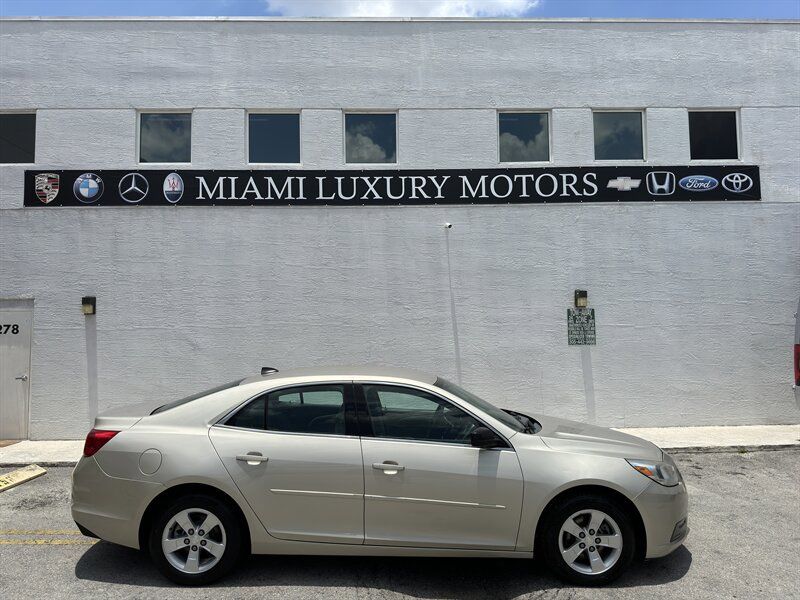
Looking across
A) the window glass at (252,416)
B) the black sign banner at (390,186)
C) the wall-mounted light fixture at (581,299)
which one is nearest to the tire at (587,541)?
the window glass at (252,416)

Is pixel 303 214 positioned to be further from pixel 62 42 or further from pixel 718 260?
pixel 718 260

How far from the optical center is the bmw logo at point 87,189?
30.3 feet

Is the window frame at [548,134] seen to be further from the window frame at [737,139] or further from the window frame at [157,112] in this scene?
the window frame at [157,112]

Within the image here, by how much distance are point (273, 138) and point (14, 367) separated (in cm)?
521

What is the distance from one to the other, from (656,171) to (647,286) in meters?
1.84

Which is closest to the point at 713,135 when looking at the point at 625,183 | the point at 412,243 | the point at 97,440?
the point at 625,183

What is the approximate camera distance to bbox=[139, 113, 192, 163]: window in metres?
9.48

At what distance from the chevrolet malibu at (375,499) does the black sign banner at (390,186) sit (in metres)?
5.66

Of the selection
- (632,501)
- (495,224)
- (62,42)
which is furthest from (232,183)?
(632,501)

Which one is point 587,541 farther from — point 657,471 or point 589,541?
point 657,471

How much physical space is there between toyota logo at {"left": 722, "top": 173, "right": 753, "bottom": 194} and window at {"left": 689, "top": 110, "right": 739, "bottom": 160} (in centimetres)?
38

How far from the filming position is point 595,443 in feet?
14.6

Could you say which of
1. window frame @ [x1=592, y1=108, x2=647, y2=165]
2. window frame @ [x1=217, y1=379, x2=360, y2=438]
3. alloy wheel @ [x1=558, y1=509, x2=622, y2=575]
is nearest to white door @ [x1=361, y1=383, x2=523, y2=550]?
window frame @ [x1=217, y1=379, x2=360, y2=438]

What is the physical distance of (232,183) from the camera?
9.34m
